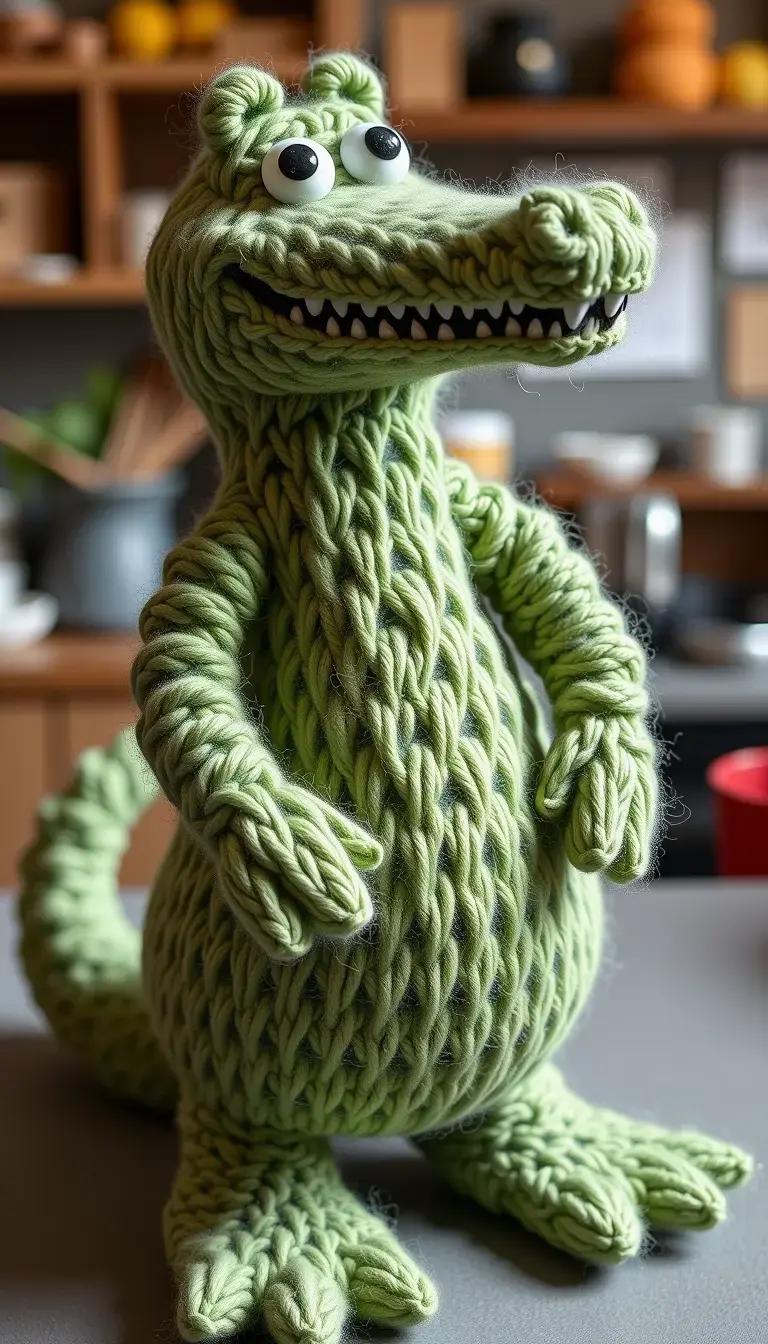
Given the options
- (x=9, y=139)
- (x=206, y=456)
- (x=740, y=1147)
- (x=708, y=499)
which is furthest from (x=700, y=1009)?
(x=9, y=139)

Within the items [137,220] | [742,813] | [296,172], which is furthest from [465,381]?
[296,172]

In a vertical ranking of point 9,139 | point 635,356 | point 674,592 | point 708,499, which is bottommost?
point 674,592

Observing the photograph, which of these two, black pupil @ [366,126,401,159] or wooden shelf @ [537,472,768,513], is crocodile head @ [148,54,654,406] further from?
wooden shelf @ [537,472,768,513]

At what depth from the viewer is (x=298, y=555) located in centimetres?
52

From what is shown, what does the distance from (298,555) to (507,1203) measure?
0.87ft

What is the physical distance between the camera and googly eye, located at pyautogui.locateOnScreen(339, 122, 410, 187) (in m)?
0.50

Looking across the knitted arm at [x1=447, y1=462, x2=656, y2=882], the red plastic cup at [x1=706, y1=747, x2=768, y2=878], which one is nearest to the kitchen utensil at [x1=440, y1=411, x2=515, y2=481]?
the red plastic cup at [x1=706, y1=747, x2=768, y2=878]

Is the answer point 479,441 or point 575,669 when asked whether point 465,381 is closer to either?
point 479,441

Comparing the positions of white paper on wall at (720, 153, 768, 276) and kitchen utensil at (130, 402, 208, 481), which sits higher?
white paper on wall at (720, 153, 768, 276)

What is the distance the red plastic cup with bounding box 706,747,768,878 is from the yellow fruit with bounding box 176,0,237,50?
1.52 meters

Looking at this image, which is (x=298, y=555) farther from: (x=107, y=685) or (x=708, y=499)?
(x=708, y=499)

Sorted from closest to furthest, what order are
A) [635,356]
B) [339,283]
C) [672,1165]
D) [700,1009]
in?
[339,283]
[672,1165]
[700,1009]
[635,356]

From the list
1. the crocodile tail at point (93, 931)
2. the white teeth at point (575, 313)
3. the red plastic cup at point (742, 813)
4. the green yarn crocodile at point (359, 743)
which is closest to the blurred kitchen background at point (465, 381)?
the red plastic cup at point (742, 813)

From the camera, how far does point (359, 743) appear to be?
50 cm
